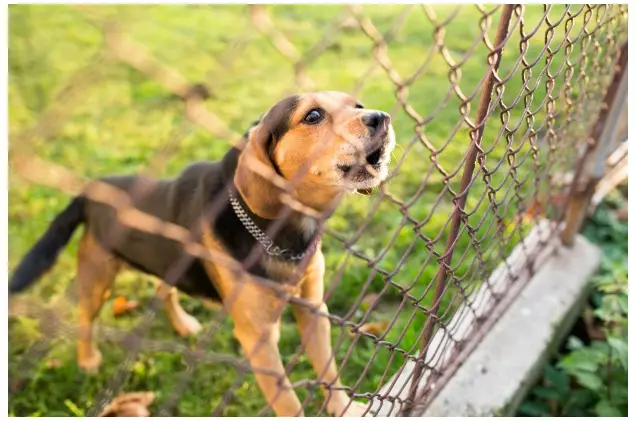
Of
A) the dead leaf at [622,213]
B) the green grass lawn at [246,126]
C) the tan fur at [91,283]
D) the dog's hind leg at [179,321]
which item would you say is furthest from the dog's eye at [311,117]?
the dead leaf at [622,213]

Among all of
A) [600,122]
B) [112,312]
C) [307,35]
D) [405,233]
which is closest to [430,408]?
[405,233]

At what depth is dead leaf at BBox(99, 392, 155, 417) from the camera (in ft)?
8.93

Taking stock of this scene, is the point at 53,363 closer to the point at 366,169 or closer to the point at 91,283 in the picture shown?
the point at 91,283

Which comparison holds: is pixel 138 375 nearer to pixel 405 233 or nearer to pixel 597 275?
pixel 405 233

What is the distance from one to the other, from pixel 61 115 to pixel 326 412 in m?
2.02

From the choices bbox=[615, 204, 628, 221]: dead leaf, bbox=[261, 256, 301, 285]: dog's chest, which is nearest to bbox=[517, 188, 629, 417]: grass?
bbox=[615, 204, 628, 221]: dead leaf

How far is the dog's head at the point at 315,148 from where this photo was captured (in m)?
2.12

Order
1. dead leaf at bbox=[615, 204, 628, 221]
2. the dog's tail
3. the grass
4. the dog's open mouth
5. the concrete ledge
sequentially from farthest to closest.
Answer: dead leaf at bbox=[615, 204, 628, 221] → the dog's tail → the grass → the concrete ledge → the dog's open mouth

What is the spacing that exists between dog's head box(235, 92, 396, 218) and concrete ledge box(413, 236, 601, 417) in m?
0.86

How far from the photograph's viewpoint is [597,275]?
3.15 m

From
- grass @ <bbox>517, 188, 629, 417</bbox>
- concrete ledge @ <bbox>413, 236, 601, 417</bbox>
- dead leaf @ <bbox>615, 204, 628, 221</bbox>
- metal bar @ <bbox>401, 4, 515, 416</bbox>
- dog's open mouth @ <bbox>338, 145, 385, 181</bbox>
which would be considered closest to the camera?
metal bar @ <bbox>401, 4, 515, 416</bbox>

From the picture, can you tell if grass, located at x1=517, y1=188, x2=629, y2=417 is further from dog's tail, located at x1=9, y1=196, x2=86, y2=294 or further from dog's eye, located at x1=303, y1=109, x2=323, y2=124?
dog's tail, located at x1=9, y1=196, x2=86, y2=294

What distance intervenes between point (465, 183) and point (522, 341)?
1.05m

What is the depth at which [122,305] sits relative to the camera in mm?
3361
